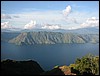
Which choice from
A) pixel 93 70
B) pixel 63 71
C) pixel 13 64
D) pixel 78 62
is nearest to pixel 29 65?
pixel 13 64

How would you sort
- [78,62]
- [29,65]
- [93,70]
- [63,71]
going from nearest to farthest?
1. [63,71]
2. [93,70]
3. [78,62]
4. [29,65]

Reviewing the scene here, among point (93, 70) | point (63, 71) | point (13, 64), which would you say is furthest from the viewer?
point (13, 64)

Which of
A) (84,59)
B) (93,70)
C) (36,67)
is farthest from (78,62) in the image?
(36,67)

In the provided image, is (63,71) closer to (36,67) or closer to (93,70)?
(93,70)

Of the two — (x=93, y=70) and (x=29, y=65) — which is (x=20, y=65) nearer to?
(x=29, y=65)

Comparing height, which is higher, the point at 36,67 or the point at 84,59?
the point at 84,59

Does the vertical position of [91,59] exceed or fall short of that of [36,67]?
it exceeds it

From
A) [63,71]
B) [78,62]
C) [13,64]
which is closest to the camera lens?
[63,71]

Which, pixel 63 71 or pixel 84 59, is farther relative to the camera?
pixel 84 59

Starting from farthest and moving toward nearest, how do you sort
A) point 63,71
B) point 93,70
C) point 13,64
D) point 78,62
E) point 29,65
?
point 29,65 < point 13,64 < point 78,62 < point 93,70 < point 63,71
